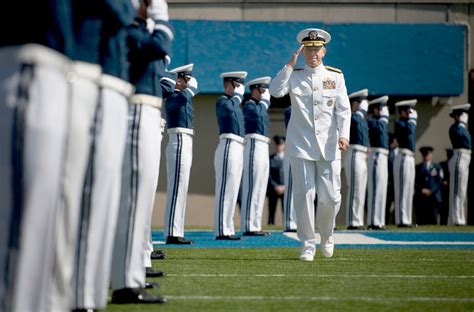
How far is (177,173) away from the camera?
46.3 ft

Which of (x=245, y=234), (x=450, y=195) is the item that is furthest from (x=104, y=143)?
(x=450, y=195)

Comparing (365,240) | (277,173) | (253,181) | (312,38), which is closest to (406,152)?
(277,173)

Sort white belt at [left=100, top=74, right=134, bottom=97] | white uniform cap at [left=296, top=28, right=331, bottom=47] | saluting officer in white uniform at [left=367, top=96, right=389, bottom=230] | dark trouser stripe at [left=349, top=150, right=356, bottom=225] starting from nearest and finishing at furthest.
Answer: white belt at [left=100, top=74, right=134, bottom=97] → white uniform cap at [left=296, top=28, right=331, bottom=47] → dark trouser stripe at [left=349, top=150, right=356, bottom=225] → saluting officer in white uniform at [left=367, top=96, right=389, bottom=230]

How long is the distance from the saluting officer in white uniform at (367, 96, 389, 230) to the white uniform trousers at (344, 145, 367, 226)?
1.89 feet

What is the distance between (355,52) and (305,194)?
13.2 meters

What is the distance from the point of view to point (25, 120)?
4770mm

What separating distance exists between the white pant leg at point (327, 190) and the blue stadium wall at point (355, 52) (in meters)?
12.0

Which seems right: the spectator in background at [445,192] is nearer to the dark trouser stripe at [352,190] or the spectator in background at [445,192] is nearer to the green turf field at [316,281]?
the dark trouser stripe at [352,190]

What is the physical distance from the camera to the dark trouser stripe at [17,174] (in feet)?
15.6

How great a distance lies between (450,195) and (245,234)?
7.06 metres

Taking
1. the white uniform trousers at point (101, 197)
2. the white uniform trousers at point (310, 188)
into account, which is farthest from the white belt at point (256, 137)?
the white uniform trousers at point (101, 197)

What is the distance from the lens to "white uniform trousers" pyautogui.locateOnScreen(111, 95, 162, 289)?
7027 millimetres

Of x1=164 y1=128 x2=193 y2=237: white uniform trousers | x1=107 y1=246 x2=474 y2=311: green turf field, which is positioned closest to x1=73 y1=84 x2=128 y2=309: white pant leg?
A: x1=107 y1=246 x2=474 y2=311: green turf field

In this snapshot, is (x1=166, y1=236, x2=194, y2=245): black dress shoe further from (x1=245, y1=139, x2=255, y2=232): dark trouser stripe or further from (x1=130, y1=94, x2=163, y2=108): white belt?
(x1=130, y1=94, x2=163, y2=108): white belt
